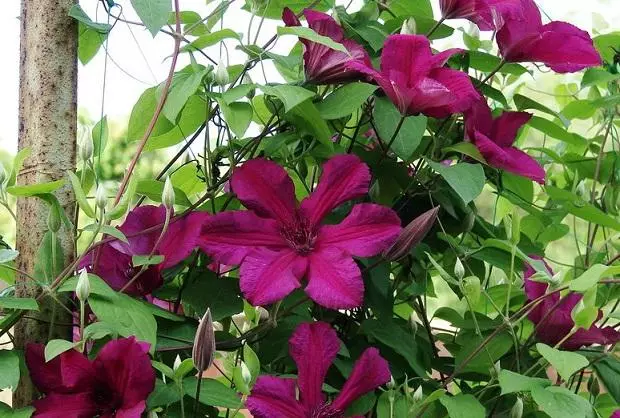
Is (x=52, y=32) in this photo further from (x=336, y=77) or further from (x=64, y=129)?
(x=336, y=77)

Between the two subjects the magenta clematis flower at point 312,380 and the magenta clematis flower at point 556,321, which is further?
the magenta clematis flower at point 556,321

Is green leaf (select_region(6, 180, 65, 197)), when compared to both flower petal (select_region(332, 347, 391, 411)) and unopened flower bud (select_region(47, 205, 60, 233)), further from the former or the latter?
flower petal (select_region(332, 347, 391, 411))

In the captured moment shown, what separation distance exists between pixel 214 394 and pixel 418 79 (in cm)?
29

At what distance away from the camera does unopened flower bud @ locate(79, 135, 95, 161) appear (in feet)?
2.22

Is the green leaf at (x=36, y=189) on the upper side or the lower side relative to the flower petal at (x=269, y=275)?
upper

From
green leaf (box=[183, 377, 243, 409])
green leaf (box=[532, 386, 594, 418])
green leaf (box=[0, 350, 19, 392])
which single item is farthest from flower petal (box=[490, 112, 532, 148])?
green leaf (box=[0, 350, 19, 392])

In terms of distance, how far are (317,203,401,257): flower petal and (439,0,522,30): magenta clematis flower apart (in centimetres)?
19

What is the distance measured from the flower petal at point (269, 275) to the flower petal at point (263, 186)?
0.14ft

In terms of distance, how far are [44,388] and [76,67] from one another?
28cm

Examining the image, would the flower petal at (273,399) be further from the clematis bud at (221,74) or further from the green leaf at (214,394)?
the clematis bud at (221,74)

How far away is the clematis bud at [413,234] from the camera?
2.19ft

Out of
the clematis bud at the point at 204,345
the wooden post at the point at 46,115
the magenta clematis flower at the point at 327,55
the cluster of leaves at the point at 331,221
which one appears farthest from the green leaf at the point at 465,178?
the wooden post at the point at 46,115

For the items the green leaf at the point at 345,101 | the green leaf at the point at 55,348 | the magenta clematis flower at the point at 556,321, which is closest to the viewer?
the green leaf at the point at 55,348

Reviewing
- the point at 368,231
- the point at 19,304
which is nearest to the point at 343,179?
the point at 368,231
